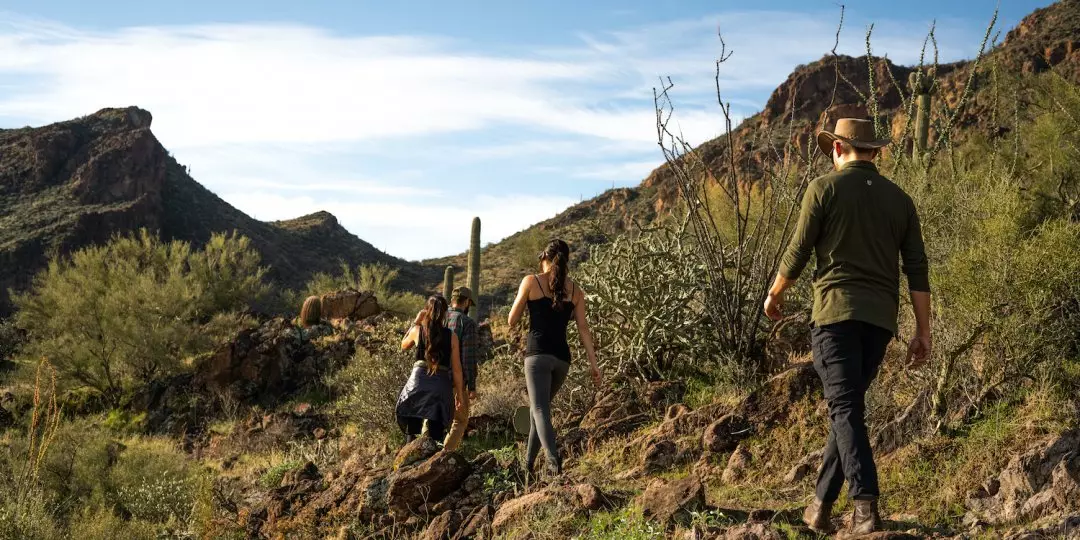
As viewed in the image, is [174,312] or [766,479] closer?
[766,479]

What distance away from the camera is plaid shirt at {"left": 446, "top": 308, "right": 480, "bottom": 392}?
272 inches

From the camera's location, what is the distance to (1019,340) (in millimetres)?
5281

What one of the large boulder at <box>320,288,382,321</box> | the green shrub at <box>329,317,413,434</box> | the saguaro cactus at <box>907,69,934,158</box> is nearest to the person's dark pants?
the saguaro cactus at <box>907,69,934,158</box>

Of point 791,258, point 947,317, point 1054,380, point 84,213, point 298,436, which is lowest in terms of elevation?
point 298,436

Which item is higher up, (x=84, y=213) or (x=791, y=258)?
(x=84, y=213)

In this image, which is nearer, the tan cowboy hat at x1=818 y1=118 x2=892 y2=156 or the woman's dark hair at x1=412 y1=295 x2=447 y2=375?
the tan cowboy hat at x1=818 y1=118 x2=892 y2=156

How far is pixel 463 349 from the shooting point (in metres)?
7.10

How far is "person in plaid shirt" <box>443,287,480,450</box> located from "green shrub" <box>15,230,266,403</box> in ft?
36.0

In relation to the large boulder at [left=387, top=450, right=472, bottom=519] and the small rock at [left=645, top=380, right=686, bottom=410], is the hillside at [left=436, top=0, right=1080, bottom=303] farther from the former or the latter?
the large boulder at [left=387, top=450, right=472, bottom=519]

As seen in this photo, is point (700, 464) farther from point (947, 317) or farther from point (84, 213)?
point (84, 213)

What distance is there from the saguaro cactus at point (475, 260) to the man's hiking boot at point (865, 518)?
395 inches

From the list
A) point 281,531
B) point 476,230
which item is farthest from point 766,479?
point 476,230

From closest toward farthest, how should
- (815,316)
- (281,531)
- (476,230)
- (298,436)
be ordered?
1. (815,316)
2. (281,531)
3. (298,436)
4. (476,230)

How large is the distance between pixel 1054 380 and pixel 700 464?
209 cm
